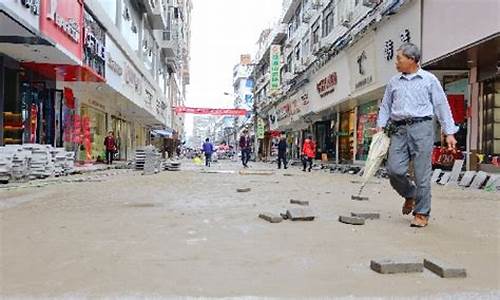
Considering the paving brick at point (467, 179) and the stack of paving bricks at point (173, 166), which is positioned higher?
the paving brick at point (467, 179)

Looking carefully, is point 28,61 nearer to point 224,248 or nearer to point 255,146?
point 224,248

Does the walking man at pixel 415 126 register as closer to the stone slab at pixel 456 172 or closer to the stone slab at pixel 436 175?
the stone slab at pixel 456 172

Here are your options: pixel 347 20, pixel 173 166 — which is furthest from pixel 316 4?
pixel 173 166

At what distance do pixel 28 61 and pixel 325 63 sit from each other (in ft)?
50.8

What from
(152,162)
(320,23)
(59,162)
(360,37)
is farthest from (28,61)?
(320,23)

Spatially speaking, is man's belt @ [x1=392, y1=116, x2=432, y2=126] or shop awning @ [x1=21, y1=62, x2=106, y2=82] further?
shop awning @ [x1=21, y1=62, x2=106, y2=82]

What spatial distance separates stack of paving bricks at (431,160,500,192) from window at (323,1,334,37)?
60.9ft

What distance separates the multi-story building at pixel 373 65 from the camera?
1296cm

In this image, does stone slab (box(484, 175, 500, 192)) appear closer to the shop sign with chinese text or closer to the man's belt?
the man's belt

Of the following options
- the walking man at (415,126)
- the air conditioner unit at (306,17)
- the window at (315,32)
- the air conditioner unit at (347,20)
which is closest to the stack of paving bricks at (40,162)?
the walking man at (415,126)

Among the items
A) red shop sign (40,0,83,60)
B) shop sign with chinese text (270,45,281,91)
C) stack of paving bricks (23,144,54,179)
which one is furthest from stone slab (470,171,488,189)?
shop sign with chinese text (270,45,281,91)

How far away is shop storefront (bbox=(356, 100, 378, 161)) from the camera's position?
22.1 meters

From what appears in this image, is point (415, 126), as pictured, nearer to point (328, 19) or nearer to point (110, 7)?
point (110, 7)

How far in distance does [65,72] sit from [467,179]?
11.9 m
